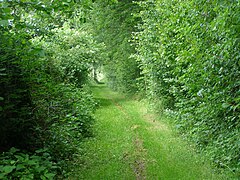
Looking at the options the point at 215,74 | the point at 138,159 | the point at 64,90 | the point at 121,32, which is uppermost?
the point at 121,32

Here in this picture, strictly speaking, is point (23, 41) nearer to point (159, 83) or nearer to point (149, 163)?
point (149, 163)

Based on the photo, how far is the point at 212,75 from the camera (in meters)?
5.77

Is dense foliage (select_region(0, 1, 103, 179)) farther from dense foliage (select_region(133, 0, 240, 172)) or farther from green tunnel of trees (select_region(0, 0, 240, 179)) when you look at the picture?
dense foliage (select_region(133, 0, 240, 172))

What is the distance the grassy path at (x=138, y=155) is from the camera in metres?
6.68

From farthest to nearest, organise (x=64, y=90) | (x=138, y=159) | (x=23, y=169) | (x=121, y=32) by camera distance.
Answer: (x=121, y=32) → (x=64, y=90) → (x=138, y=159) → (x=23, y=169)

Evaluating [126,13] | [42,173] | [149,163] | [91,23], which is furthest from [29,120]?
[91,23]

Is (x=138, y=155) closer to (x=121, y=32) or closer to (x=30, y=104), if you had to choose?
(x=30, y=104)

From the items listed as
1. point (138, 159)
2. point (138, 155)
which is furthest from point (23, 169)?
point (138, 155)

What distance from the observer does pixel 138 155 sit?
817 centimetres

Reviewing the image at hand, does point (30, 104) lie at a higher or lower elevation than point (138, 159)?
higher

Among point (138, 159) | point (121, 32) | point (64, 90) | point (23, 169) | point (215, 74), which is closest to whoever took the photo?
point (23, 169)

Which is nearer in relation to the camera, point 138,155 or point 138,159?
point 138,159

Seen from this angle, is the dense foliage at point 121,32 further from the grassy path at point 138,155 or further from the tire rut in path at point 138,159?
the tire rut in path at point 138,159

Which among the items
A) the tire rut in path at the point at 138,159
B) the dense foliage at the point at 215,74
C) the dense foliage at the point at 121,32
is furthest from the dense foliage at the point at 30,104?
the dense foliage at the point at 121,32
